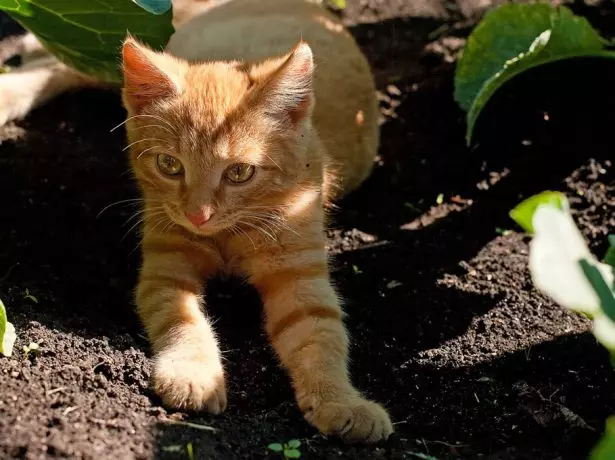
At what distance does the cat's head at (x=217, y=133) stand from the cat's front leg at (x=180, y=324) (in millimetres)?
185

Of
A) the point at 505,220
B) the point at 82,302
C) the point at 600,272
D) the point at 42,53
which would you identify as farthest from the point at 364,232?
the point at 42,53

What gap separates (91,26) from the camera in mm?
2768

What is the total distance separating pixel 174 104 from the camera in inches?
97.6

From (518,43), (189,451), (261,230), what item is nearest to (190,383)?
(189,451)

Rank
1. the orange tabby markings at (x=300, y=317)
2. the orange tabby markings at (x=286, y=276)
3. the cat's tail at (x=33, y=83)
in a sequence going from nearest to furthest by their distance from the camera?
the orange tabby markings at (x=300, y=317), the orange tabby markings at (x=286, y=276), the cat's tail at (x=33, y=83)

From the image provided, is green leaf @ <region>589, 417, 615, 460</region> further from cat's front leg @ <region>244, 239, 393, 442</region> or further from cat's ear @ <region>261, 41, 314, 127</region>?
cat's ear @ <region>261, 41, 314, 127</region>

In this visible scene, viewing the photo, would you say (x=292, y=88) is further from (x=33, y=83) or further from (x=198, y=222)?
(x=33, y=83)

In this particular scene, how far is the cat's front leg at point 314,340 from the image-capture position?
2.07 m

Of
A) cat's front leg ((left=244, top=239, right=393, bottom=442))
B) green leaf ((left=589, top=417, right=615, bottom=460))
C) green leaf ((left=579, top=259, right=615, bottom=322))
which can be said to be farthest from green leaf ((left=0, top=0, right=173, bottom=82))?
green leaf ((left=589, top=417, right=615, bottom=460))

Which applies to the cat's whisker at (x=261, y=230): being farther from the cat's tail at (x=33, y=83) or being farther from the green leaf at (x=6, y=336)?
the cat's tail at (x=33, y=83)

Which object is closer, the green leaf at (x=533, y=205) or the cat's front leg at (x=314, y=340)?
the green leaf at (x=533, y=205)

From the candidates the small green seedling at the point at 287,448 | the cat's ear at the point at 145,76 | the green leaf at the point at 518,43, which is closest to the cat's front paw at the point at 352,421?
the small green seedling at the point at 287,448

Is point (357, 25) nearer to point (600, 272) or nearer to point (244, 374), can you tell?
point (244, 374)

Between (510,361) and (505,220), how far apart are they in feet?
2.93
